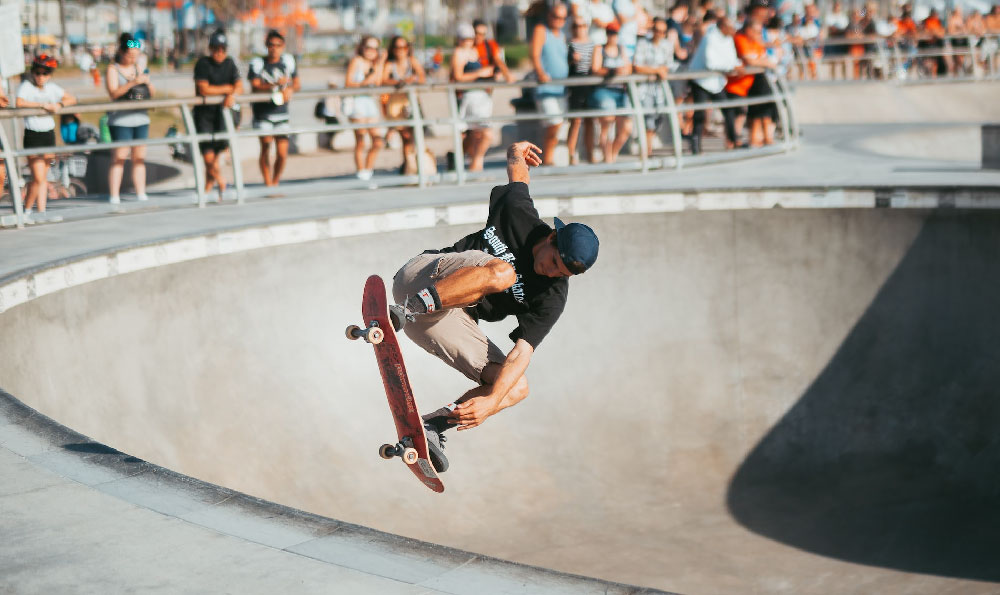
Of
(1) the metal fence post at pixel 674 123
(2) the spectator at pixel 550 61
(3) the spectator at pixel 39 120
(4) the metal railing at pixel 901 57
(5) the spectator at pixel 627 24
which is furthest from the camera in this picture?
(4) the metal railing at pixel 901 57

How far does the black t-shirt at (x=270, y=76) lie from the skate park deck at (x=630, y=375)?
127 cm

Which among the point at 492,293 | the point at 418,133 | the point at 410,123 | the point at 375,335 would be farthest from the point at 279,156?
the point at 492,293

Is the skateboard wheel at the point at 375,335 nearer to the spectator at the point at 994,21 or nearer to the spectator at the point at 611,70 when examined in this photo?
the spectator at the point at 611,70

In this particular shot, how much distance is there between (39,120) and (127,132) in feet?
2.87

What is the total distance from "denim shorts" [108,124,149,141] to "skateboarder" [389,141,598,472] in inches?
259

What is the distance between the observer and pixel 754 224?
10.9m

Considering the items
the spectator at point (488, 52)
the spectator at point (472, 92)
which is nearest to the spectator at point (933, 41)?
the spectator at point (488, 52)

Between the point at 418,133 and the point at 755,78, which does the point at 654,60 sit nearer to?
the point at 755,78

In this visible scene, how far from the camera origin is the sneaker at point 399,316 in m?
5.52

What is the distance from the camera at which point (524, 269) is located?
5656 mm

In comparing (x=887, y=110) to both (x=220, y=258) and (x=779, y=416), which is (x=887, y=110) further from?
(x=220, y=258)

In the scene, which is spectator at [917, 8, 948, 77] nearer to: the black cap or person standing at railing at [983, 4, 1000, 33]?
person standing at railing at [983, 4, 1000, 33]

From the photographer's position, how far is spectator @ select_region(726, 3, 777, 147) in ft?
47.0

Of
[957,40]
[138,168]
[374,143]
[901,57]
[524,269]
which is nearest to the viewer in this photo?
[524,269]
